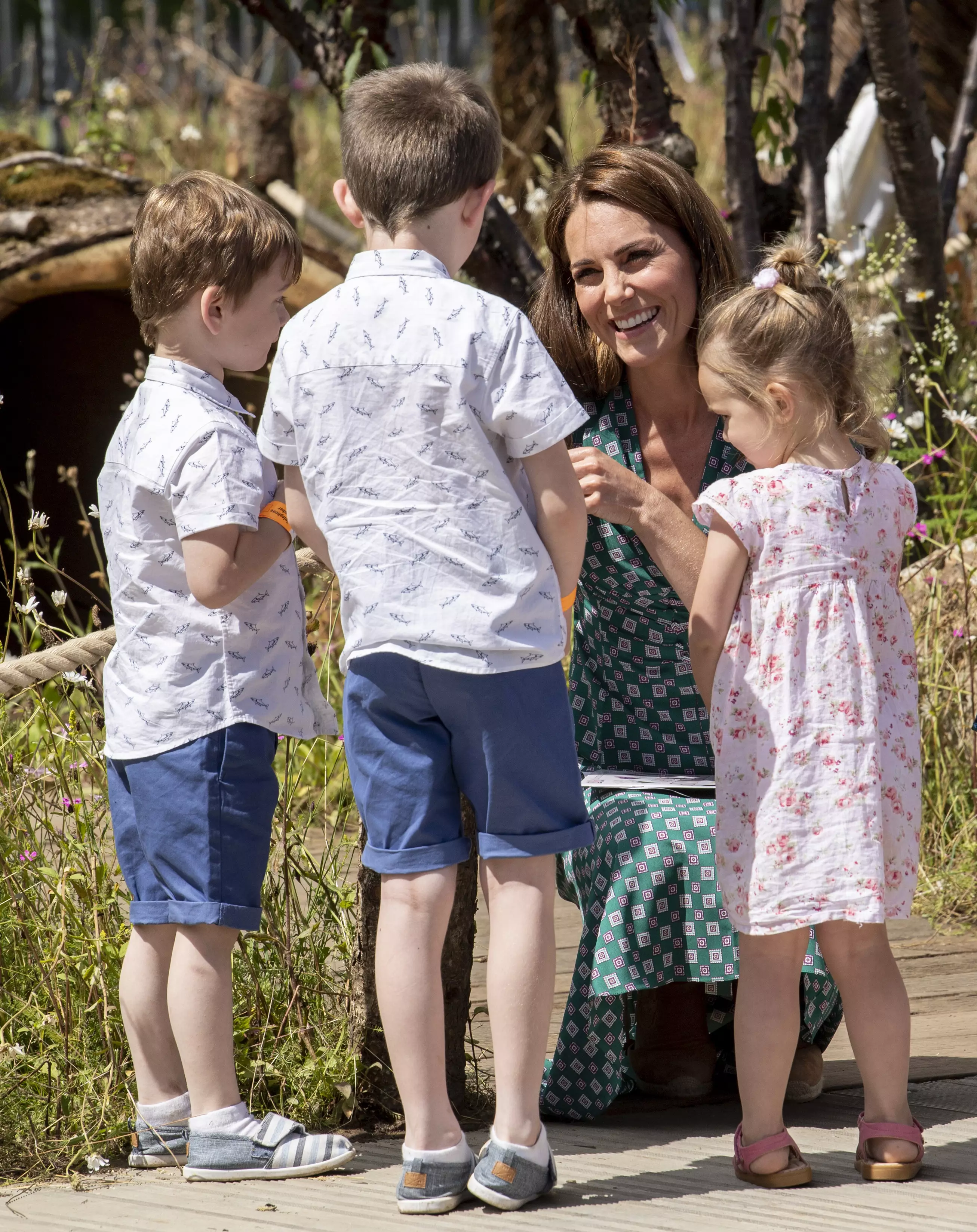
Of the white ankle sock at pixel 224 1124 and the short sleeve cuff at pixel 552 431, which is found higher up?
the short sleeve cuff at pixel 552 431

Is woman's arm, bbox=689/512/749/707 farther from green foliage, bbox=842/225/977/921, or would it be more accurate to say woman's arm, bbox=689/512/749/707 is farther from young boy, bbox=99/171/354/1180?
green foliage, bbox=842/225/977/921

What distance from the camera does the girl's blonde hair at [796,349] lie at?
7.11ft

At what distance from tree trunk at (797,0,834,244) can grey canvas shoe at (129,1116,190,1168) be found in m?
3.23

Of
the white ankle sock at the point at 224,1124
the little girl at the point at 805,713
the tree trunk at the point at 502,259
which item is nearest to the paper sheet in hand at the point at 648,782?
the little girl at the point at 805,713

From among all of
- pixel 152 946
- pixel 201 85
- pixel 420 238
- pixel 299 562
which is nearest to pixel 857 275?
pixel 299 562

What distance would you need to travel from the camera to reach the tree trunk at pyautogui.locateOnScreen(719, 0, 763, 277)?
171 inches

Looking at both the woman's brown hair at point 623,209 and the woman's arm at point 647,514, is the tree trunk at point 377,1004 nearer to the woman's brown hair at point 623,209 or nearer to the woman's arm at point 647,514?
the woman's arm at point 647,514

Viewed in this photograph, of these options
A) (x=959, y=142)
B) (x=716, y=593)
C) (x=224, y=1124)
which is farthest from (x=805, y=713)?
(x=959, y=142)

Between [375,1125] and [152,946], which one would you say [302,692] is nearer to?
[152,946]

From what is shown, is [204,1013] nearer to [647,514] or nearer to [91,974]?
[91,974]

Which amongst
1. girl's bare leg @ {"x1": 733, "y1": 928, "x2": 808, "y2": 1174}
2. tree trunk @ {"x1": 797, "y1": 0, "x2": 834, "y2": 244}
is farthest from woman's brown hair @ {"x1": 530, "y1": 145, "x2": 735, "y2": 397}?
tree trunk @ {"x1": 797, "y1": 0, "x2": 834, "y2": 244}

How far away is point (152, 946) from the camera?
2.14m

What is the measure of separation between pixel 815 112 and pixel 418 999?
346 centimetres

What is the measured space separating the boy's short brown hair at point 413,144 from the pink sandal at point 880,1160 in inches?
53.0
